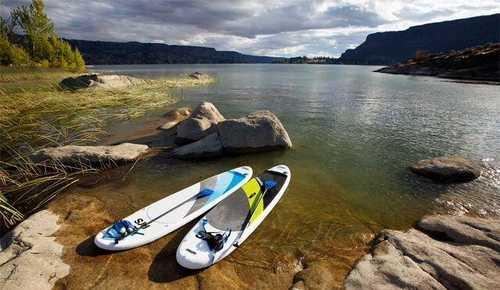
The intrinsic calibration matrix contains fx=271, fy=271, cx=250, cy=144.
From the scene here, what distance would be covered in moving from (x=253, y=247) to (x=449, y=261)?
4.99m

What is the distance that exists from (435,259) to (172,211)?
776cm

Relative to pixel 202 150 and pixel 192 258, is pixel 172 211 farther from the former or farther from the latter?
pixel 202 150

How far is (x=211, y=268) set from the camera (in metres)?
7.03

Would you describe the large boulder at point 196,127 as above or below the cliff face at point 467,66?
below

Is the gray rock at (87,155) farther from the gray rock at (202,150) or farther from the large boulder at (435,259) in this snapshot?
the large boulder at (435,259)

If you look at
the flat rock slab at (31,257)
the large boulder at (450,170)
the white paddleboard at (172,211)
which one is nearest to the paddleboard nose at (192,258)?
the white paddleboard at (172,211)

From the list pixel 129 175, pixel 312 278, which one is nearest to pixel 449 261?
pixel 312 278

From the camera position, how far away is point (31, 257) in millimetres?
6566

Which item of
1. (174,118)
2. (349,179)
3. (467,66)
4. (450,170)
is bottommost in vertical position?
(349,179)

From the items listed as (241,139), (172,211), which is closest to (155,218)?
(172,211)

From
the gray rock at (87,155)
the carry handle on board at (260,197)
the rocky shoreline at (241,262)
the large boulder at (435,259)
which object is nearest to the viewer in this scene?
the large boulder at (435,259)

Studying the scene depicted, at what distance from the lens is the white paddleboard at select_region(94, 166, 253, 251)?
766cm

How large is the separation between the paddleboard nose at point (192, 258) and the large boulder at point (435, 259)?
346cm

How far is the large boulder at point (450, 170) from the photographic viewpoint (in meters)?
12.5
